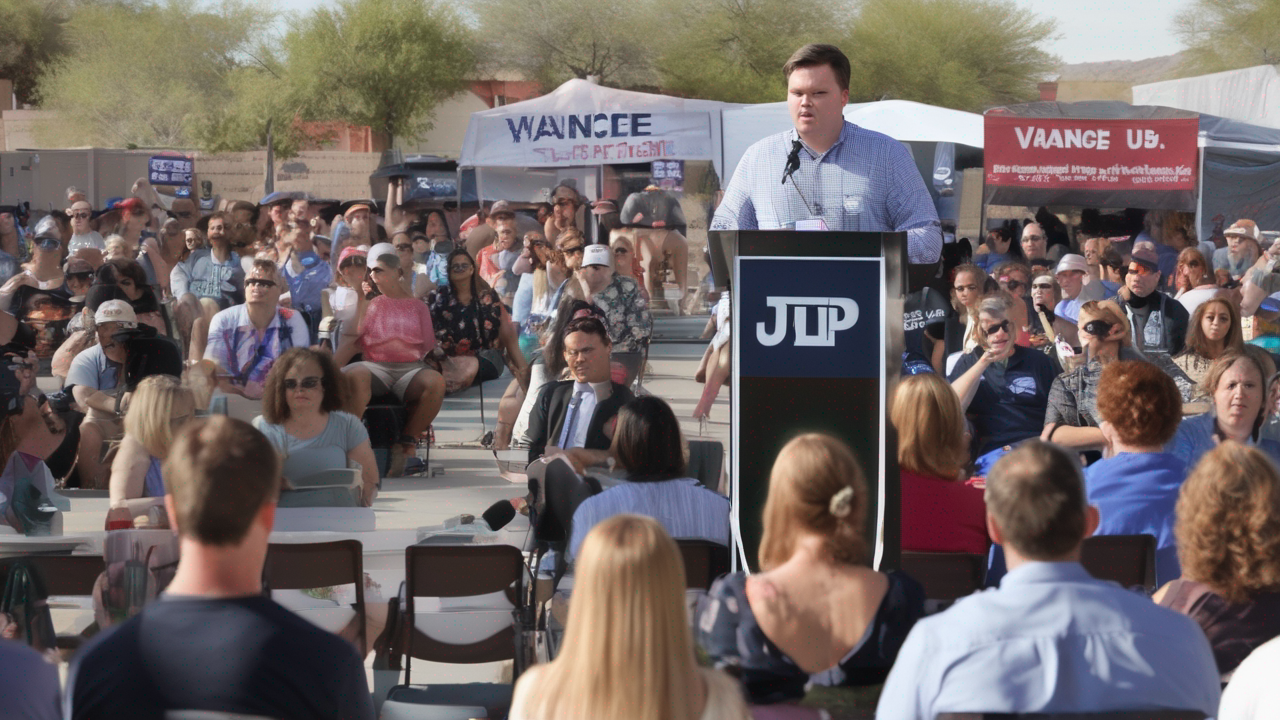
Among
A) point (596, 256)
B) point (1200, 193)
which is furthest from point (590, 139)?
point (1200, 193)

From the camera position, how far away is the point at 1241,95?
65.6 ft

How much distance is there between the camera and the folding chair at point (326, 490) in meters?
6.03

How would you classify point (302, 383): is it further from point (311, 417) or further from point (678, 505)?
point (678, 505)

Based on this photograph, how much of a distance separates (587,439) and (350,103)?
119ft

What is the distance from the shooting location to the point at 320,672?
8.26 ft

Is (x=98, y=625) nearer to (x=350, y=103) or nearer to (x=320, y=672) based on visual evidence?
(x=320, y=672)

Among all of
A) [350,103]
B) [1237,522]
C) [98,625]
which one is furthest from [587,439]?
[350,103]

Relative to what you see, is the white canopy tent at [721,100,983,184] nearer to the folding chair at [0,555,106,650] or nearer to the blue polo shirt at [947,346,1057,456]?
the blue polo shirt at [947,346,1057,456]

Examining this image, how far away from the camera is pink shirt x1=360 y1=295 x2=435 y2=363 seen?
30.8ft

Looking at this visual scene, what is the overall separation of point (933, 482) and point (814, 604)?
5.40ft

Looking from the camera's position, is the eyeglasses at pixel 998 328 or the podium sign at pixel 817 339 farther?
the eyeglasses at pixel 998 328

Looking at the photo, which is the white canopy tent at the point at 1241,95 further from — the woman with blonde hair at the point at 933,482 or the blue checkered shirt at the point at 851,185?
the woman with blonde hair at the point at 933,482

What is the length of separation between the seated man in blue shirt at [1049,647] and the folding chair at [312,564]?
2.27 meters

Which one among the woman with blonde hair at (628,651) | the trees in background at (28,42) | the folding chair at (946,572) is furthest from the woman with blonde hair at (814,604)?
the trees in background at (28,42)
